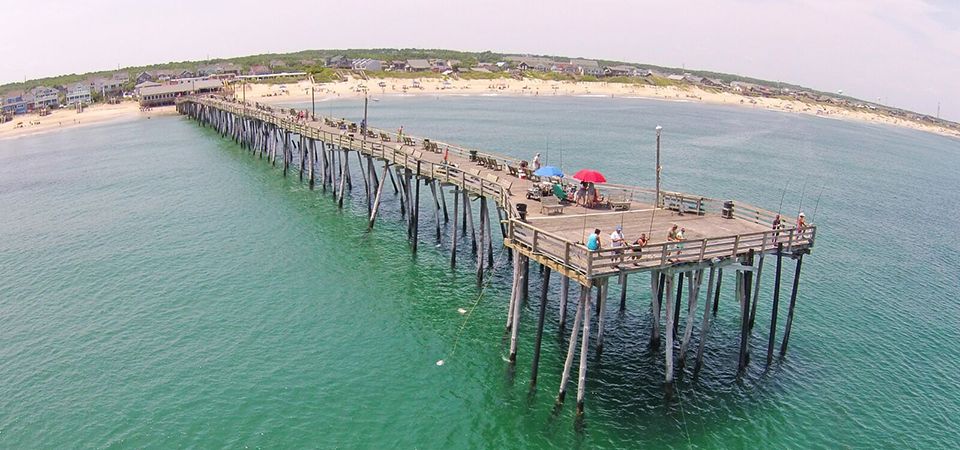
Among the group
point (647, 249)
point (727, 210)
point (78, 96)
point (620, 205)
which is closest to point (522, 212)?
point (647, 249)

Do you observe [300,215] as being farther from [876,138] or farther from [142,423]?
[876,138]

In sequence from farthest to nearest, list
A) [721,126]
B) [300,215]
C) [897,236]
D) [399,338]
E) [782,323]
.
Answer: [721,126], [897,236], [300,215], [782,323], [399,338]

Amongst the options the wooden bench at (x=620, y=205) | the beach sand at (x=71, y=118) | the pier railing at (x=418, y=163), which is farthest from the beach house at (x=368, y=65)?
the wooden bench at (x=620, y=205)

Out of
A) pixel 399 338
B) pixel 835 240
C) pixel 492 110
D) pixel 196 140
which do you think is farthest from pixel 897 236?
pixel 492 110

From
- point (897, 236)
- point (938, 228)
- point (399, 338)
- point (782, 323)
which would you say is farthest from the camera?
point (938, 228)

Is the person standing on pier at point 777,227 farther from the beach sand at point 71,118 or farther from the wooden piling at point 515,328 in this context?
the beach sand at point 71,118

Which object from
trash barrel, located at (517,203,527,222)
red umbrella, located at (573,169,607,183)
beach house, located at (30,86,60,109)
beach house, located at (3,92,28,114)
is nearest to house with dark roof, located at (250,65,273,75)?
beach house, located at (30,86,60,109)

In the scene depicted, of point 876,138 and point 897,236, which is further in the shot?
point 876,138

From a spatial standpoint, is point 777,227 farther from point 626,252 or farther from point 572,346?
point 572,346
